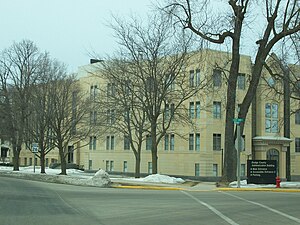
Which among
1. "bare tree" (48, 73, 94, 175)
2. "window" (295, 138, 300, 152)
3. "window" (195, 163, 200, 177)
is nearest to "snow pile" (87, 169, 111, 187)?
"bare tree" (48, 73, 94, 175)

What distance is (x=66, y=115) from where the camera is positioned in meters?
43.5

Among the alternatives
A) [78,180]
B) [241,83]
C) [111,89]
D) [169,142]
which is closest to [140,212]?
[78,180]

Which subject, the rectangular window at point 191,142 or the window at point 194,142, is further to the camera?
the rectangular window at point 191,142

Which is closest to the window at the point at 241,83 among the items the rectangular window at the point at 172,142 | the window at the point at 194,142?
the window at the point at 194,142

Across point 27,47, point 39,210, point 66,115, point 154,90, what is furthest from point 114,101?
point 39,210

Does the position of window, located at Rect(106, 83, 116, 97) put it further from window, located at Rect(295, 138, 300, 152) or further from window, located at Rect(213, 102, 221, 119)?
window, located at Rect(295, 138, 300, 152)

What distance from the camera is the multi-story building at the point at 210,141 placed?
177 ft

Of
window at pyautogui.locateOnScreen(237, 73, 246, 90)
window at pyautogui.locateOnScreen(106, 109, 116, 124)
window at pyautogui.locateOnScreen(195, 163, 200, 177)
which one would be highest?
window at pyautogui.locateOnScreen(237, 73, 246, 90)

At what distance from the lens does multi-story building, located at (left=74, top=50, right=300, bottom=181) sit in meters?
53.9

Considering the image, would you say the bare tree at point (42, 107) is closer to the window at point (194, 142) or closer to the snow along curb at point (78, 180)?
the snow along curb at point (78, 180)

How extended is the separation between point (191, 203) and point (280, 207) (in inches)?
121

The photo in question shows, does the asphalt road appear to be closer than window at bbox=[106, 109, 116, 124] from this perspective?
Yes

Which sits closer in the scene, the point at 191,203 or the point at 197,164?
the point at 191,203

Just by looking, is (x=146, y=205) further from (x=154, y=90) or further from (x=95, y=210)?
(x=154, y=90)
